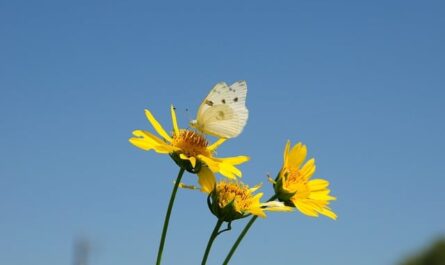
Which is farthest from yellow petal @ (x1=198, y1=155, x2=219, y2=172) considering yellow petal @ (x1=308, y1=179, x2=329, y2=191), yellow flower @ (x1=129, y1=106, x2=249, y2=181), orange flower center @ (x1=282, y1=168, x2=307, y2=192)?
yellow petal @ (x1=308, y1=179, x2=329, y2=191)

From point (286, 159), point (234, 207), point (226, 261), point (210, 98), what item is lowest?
point (226, 261)

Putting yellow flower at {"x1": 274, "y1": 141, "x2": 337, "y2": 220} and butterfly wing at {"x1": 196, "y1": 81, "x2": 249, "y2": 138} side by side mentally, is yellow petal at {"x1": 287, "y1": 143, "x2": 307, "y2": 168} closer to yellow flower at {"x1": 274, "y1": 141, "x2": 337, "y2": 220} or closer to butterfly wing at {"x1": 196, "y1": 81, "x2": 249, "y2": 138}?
yellow flower at {"x1": 274, "y1": 141, "x2": 337, "y2": 220}

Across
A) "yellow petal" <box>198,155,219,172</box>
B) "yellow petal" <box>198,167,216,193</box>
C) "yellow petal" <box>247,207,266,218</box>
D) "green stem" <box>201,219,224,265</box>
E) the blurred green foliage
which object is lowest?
the blurred green foliage

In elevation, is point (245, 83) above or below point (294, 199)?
above

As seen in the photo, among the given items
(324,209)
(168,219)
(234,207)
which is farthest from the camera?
(324,209)

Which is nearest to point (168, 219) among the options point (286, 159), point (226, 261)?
point (226, 261)

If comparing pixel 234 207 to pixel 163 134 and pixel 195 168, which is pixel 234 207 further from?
pixel 163 134
